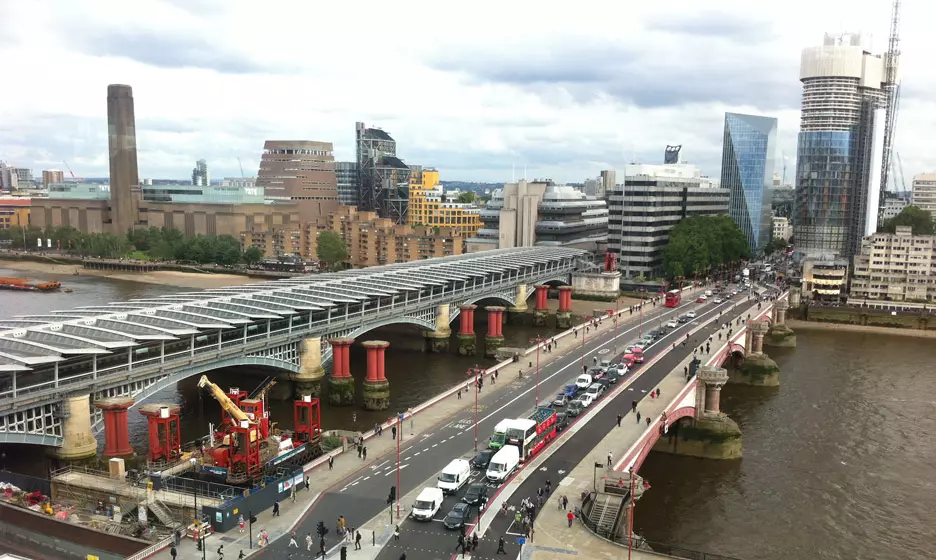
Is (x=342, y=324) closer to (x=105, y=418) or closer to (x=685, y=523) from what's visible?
(x=105, y=418)

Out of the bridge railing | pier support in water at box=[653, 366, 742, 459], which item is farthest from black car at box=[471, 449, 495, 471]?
the bridge railing

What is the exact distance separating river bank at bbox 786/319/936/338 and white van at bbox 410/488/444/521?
9889 cm

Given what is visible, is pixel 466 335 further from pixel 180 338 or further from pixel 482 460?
pixel 482 460

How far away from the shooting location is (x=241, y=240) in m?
196

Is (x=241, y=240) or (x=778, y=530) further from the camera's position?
(x=241, y=240)

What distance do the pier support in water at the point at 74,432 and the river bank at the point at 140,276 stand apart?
361ft

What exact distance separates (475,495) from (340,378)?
96.7 feet

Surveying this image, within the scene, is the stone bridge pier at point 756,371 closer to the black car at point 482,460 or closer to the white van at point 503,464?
the black car at point 482,460

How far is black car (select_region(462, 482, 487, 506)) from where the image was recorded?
38344 mm

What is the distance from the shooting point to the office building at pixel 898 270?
12669 cm

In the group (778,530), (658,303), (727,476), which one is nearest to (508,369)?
(727,476)

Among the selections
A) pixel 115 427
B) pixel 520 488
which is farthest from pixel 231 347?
pixel 520 488

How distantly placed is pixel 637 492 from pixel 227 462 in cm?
2197

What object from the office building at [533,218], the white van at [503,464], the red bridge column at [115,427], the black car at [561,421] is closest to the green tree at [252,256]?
the office building at [533,218]
